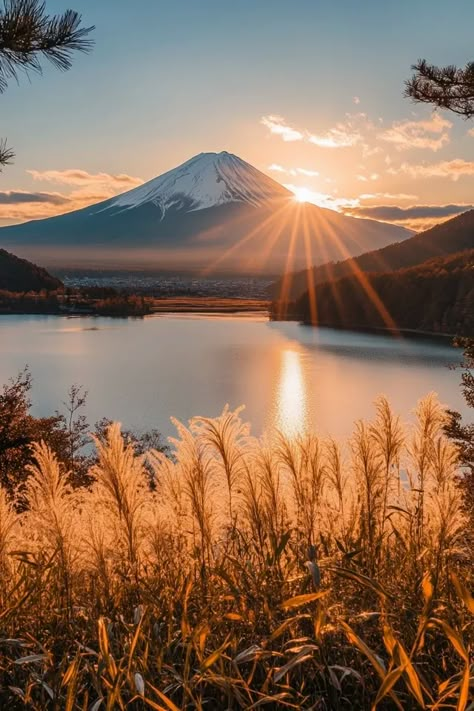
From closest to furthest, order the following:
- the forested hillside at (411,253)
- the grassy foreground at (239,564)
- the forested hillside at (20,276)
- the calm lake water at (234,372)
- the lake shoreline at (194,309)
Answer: the grassy foreground at (239,564) → the calm lake water at (234,372) → the forested hillside at (20,276) → the lake shoreline at (194,309) → the forested hillside at (411,253)

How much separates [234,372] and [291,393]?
9726 mm

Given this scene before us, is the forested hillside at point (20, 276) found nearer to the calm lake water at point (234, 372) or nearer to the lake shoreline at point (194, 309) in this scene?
the lake shoreline at point (194, 309)

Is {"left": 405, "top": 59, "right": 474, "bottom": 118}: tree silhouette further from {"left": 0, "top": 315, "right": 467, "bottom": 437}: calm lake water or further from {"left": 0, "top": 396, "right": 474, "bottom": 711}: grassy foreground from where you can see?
{"left": 0, "top": 315, "right": 467, "bottom": 437}: calm lake water

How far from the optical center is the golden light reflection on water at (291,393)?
114ft

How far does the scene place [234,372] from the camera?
5050 centimetres

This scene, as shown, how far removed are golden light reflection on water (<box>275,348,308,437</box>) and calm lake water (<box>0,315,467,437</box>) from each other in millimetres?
82

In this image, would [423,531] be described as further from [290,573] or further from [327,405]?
[327,405]

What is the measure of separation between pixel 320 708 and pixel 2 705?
35.0 inches

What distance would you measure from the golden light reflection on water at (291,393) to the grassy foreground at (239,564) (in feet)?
78.9

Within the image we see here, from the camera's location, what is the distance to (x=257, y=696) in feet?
5.71

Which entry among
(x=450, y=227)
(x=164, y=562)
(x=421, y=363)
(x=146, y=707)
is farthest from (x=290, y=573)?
(x=450, y=227)

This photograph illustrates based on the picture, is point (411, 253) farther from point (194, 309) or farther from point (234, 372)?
point (234, 372)

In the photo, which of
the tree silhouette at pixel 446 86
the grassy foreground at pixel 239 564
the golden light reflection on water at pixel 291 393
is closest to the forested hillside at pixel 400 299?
the golden light reflection on water at pixel 291 393

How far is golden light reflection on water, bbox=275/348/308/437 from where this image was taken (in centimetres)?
3469
